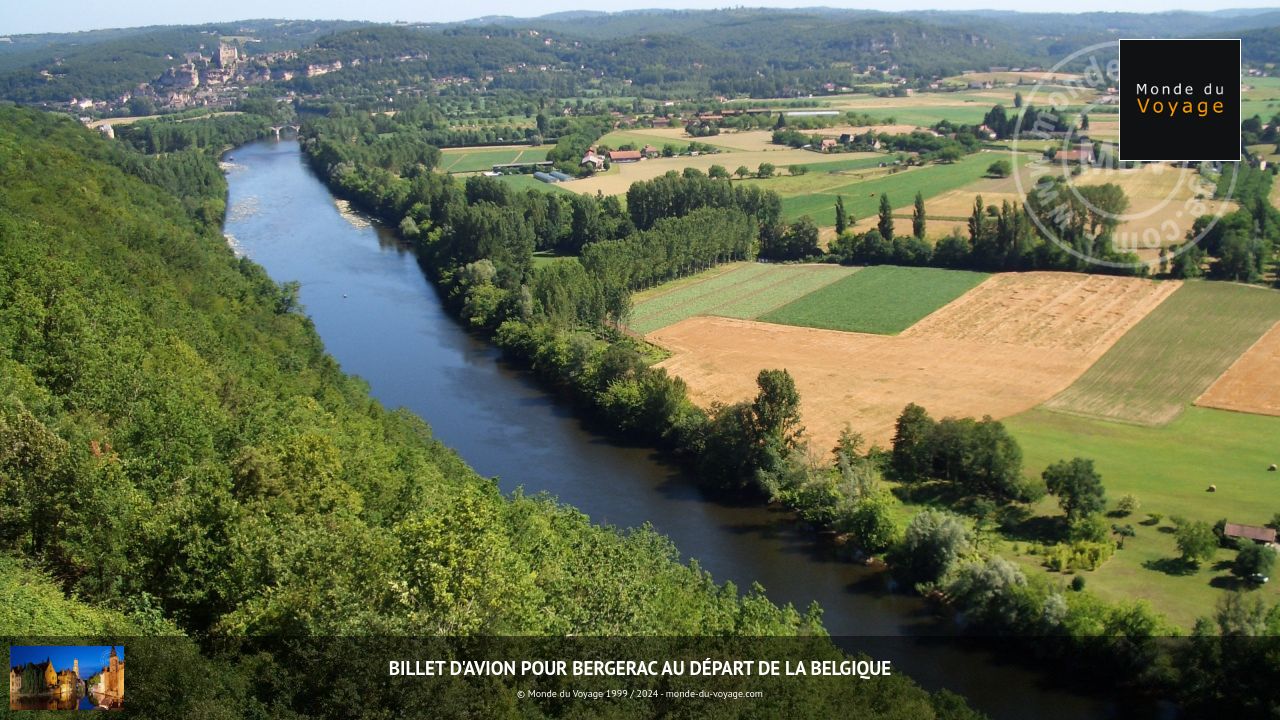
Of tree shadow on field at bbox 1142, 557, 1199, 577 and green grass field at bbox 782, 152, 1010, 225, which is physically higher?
green grass field at bbox 782, 152, 1010, 225

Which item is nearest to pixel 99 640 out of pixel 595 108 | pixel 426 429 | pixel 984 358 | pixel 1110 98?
pixel 426 429

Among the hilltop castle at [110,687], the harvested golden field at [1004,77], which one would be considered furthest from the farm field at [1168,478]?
the harvested golden field at [1004,77]

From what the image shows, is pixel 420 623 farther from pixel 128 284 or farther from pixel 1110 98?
pixel 1110 98

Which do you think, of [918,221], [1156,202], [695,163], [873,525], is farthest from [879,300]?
[695,163]

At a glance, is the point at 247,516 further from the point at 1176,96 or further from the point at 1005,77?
the point at 1005,77

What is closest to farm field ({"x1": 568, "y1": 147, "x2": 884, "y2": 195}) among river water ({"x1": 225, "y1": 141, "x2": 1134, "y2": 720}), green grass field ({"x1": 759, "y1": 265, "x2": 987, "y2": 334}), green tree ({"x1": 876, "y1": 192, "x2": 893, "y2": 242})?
river water ({"x1": 225, "y1": 141, "x2": 1134, "y2": 720})

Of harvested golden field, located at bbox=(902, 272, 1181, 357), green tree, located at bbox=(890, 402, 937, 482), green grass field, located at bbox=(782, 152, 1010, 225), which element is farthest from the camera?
green grass field, located at bbox=(782, 152, 1010, 225)

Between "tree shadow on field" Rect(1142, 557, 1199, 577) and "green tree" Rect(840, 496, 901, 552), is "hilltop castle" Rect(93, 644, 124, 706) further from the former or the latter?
"tree shadow on field" Rect(1142, 557, 1199, 577)

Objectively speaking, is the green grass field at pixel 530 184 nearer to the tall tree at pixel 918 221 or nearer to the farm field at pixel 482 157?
the farm field at pixel 482 157
